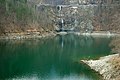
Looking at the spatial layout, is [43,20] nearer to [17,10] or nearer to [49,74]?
[17,10]

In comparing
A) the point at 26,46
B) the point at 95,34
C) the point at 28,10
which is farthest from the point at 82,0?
the point at 26,46

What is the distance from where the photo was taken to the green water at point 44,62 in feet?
196

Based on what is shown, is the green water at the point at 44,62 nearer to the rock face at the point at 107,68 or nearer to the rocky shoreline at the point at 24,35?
the rock face at the point at 107,68

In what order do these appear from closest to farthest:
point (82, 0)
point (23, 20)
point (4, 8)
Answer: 1. point (4, 8)
2. point (23, 20)
3. point (82, 0)

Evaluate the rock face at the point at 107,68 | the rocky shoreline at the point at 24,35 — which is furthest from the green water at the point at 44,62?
the rocky shoreline at the point at 24,35

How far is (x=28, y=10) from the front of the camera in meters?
127

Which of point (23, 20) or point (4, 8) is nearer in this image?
A: point (4, 8)

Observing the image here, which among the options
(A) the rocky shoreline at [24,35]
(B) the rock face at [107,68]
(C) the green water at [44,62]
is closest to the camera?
(B) the rock face at [107,68]

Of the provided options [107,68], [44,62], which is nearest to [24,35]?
[44,62]

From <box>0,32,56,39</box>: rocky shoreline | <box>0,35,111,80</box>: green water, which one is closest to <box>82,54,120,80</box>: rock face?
<box>0,35,111,80</box>: green water

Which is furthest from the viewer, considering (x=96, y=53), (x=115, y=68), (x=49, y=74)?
(x=96, y=53)

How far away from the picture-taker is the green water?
59.7 m

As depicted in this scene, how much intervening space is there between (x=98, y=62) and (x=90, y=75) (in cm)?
827

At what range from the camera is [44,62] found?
72562mm
